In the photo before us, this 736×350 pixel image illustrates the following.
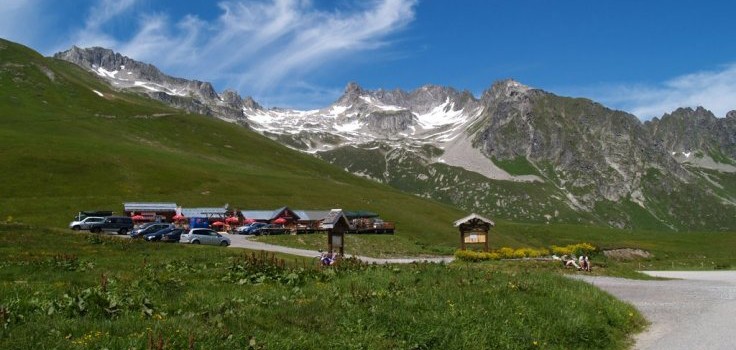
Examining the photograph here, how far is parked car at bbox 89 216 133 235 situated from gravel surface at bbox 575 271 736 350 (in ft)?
207

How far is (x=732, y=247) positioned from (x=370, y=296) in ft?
460

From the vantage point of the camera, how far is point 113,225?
75.9 m

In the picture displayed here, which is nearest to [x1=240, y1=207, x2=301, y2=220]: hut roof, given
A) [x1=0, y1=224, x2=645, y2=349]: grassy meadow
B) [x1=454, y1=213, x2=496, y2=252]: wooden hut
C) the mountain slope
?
the mountain slope

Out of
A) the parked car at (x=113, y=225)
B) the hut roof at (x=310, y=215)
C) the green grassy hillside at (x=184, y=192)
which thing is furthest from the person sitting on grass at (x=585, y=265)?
the hut roof at (x=310, y=215)

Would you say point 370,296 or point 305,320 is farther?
point 370,296

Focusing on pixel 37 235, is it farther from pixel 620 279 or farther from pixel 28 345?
pixel 620 279

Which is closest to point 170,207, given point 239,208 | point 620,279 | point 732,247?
point 239,208

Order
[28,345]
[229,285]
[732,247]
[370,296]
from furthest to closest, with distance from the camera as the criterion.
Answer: [732,247] → [229,285] → [370,296] → [28,345]

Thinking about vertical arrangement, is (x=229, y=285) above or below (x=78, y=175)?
below

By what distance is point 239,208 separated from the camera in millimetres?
114250

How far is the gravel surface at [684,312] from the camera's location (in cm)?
1773

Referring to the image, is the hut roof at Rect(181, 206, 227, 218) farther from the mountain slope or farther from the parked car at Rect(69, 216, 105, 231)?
the parked car at Rect(69, 216, 105, 231)

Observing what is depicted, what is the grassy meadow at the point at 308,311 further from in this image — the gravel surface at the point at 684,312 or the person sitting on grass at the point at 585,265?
the person sitting on grass at the point at 585,265

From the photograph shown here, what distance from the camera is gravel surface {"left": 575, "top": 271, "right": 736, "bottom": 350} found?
58.2ft
